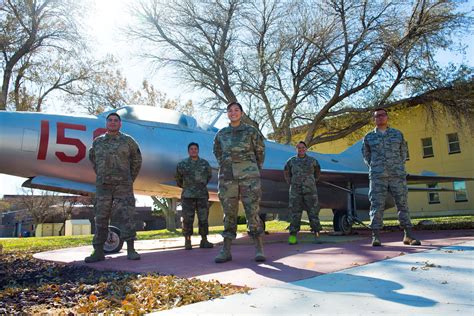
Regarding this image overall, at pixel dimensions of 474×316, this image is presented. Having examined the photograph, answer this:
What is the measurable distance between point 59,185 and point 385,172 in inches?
214

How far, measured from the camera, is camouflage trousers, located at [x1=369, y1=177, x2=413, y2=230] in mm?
6348

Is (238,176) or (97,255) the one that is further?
(97,255)

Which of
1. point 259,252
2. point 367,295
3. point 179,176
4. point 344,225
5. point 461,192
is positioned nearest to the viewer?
point 367,295

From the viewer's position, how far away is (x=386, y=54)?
17.5 m

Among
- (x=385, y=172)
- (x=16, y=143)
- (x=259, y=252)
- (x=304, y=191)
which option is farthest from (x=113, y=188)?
(x=385, y=172)

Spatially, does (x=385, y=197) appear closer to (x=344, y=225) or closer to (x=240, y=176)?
(x=240, y=176)

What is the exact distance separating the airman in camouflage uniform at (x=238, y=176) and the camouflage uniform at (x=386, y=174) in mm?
2290

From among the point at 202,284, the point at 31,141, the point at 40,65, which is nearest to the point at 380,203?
the point at 202,284

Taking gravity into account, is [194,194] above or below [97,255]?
above

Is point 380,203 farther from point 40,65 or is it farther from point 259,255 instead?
point 40,65

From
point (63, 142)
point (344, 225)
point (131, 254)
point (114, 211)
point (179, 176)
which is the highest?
point (63, 142)

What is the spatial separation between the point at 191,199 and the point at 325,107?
12.8 meters

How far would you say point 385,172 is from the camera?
6492 mm

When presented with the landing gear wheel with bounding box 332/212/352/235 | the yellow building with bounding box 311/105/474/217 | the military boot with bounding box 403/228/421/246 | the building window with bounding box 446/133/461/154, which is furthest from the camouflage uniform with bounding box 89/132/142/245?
the building window with bounding box 446/133/461/154
